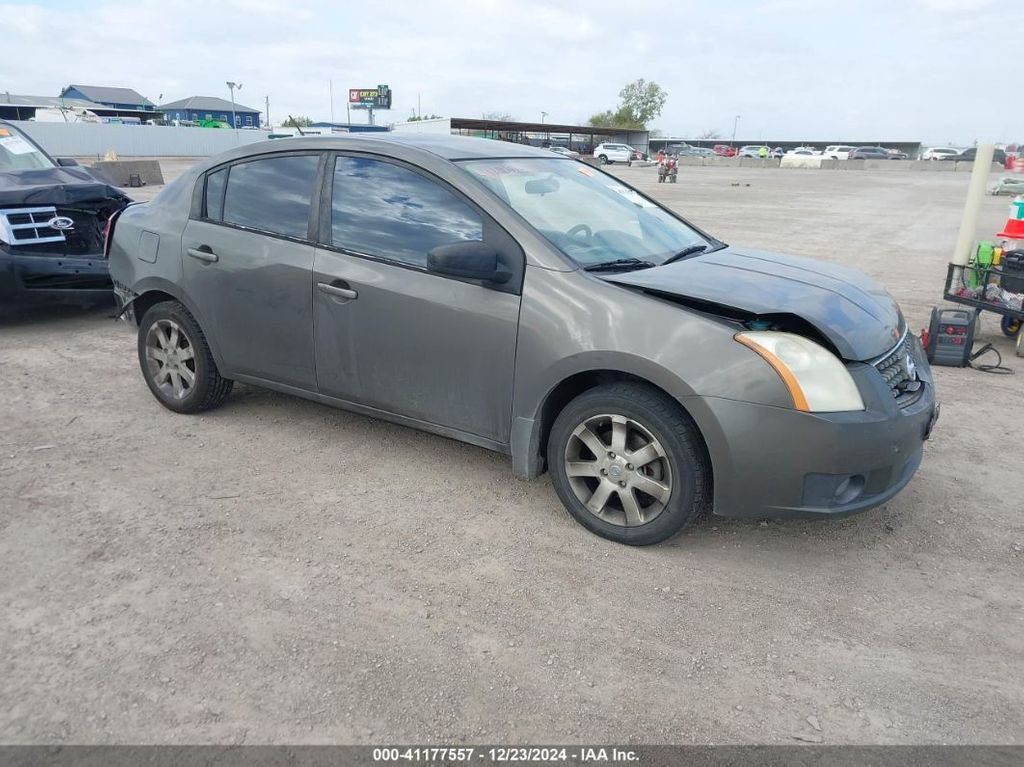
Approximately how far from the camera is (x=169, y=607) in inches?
114

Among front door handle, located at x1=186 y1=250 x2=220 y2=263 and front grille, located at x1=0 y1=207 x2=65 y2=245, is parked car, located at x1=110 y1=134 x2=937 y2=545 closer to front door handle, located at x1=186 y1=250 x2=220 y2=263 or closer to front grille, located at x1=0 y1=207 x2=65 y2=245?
front door handle, located at x1=186 y1=250 x2=220 y2=263

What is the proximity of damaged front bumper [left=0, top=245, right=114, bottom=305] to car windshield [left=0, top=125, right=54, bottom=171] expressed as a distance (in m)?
1.53

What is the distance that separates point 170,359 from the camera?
4734mm

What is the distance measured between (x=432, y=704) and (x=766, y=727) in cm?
105

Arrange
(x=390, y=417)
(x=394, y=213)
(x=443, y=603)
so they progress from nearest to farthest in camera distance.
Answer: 1. (x=443, y=603)
2. (x=394, y=213)
3. (x=390, y=417)

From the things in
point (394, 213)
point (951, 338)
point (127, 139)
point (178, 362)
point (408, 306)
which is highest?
point (127, 139)

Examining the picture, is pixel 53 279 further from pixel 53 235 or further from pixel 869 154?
pixel 869 154

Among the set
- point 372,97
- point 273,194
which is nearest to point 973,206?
point 273,194

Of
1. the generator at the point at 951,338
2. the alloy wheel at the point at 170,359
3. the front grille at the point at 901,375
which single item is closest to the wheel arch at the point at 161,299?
the alloy wheel at the point at 170,359

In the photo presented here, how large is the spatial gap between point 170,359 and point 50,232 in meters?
3.14

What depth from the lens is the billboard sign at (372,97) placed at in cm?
9975

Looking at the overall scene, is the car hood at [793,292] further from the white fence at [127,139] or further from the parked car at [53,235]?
the white fence at [127,139]

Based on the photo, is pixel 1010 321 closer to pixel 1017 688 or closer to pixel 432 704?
pixel 1017 688

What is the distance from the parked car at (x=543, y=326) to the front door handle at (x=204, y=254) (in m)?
0.01
